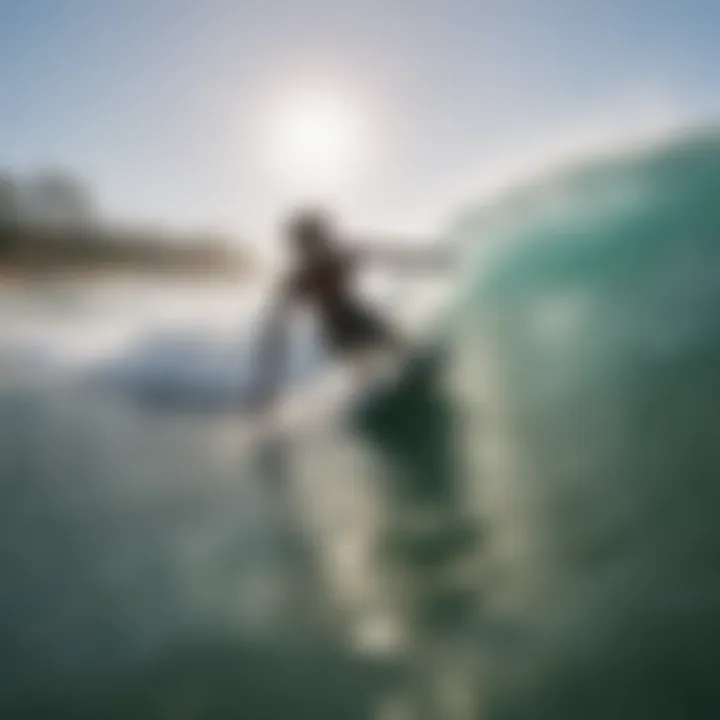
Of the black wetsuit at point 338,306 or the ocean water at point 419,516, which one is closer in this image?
the ocean water at point 419,516

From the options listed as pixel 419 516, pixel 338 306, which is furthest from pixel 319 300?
pixel 419 516

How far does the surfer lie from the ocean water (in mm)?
680

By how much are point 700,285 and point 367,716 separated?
272 inches

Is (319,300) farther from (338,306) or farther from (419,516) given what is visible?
(419,516)

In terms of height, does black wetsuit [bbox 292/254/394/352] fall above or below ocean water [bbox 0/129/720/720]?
above

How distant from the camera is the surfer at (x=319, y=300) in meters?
7.89

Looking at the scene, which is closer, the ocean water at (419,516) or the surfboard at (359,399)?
the ocean water at (419,516)

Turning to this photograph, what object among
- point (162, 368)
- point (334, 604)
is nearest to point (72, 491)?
point (162, 368)

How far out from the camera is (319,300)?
831 cm

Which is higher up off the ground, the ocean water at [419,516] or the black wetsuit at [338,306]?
the black wetsuit at [338,306]

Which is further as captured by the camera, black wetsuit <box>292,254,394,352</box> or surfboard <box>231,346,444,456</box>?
surfboard <box>231,346,444,456</box>

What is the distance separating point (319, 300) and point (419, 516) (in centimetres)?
272

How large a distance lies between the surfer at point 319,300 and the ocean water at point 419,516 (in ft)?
2.23

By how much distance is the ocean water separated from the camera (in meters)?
5.05
